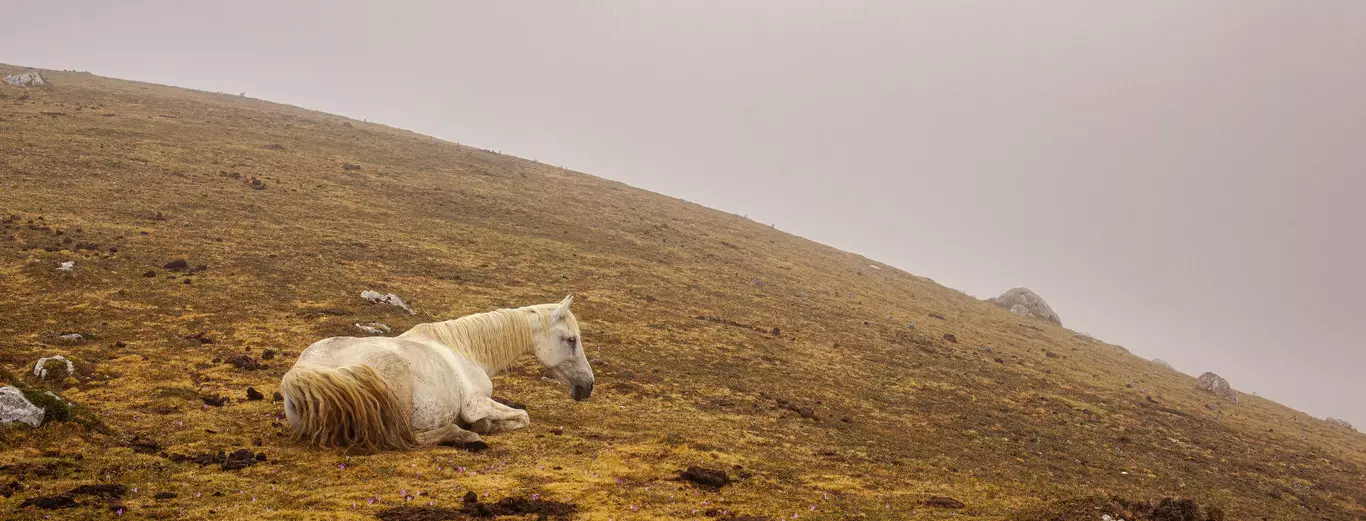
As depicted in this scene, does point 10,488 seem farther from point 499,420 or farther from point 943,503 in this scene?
point 943,503

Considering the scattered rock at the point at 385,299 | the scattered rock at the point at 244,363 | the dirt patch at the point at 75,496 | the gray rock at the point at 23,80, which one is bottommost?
the scattered rock at the point at 244,363

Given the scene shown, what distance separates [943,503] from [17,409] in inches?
441

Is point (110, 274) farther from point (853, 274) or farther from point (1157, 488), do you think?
point (853, 274)

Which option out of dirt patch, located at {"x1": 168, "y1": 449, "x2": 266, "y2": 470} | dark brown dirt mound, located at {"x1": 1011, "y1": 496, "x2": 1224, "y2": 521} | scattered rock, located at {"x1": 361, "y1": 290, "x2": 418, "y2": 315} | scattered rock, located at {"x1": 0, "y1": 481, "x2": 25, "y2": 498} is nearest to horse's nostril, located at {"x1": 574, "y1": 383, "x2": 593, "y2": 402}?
dirt patch, located at {"x1": 168, "y1": 449, "x2": 266, "y2": 470}

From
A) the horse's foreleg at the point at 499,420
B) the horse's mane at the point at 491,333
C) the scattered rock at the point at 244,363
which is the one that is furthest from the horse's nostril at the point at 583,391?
the scattered rock at the point at 244,363

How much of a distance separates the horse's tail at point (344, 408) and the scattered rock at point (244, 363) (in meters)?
4.01

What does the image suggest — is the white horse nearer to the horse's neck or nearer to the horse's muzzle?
the horse's neck

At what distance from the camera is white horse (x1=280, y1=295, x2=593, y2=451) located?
28.6 ft

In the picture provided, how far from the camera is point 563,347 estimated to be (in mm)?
12141

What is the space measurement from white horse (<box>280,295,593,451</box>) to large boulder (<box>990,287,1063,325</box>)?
140 feet

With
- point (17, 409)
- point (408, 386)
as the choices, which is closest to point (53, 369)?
point (17, 409)

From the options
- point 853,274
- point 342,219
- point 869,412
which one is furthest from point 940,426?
point 853,274

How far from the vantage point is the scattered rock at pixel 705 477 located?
946cm

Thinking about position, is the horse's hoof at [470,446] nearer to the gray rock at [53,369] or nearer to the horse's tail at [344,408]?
the horse's tail at [344,408]
